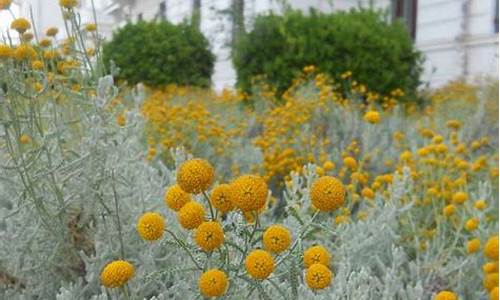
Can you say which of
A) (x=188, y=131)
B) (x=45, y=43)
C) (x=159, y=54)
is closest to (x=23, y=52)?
(x=45, y=43)

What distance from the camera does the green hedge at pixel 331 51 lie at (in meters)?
5.75

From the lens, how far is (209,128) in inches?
135

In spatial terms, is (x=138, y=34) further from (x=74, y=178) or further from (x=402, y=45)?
(x=74, y=178)

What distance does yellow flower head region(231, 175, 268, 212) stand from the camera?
84cm

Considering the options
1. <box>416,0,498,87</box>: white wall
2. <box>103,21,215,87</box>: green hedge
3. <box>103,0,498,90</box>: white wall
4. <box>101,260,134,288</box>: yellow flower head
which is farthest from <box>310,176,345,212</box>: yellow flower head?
<box>103,21,215,87</box>: green hedge

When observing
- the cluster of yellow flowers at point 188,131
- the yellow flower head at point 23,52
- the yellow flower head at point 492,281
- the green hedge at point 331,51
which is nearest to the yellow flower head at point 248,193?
the yellow flower head at point 492,281

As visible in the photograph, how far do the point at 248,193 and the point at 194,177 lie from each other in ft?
0.24

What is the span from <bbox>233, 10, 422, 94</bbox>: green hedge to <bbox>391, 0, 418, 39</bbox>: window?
336 centimetres

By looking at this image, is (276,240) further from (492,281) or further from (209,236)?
(492,281)

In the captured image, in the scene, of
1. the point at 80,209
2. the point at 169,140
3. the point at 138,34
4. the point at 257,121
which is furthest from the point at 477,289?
the point at 138,34

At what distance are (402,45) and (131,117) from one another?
438 centimetres

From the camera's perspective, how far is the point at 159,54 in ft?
31.1

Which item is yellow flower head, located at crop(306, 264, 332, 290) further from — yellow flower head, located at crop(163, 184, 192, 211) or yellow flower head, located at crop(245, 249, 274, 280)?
yellow flower head, located at crop(163, 184, 192, 211)

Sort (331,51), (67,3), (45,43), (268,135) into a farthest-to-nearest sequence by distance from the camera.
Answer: (331,51) < (268,135) < (45,43) < (67,3)
